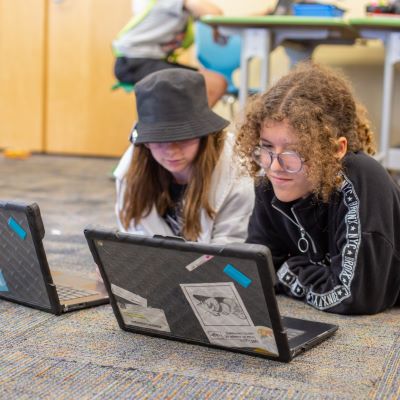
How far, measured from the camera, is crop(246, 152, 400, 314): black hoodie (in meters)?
1.23

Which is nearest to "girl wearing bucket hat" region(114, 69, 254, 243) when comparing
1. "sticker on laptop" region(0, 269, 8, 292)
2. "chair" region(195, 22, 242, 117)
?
"sticker on laptop" region(0, 269, 8, 292)

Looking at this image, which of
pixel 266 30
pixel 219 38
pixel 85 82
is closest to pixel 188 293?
pixel 266 30

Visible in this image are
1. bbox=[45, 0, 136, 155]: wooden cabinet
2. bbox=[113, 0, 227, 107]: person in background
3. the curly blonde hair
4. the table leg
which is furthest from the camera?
bbox=[45, 0, 136, 155]: wooden cabinet

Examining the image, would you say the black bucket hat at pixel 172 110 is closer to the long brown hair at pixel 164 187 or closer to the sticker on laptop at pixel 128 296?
the long brown hair at pixel 164 187

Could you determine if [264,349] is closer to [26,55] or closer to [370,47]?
[370,47]

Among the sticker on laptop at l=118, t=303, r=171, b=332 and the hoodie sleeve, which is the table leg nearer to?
the hoodie sleeve

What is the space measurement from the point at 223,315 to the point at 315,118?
40cm

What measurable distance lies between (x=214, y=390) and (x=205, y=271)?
154 millimetres

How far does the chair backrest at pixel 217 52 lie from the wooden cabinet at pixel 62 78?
0.93 metres

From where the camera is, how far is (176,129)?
1.37 metres

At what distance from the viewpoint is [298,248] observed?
54.8 inches

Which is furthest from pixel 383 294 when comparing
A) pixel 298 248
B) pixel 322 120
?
pixel 322 120

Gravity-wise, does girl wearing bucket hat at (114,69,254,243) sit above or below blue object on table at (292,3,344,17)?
below

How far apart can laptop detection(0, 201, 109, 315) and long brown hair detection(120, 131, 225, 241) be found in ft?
0.83
